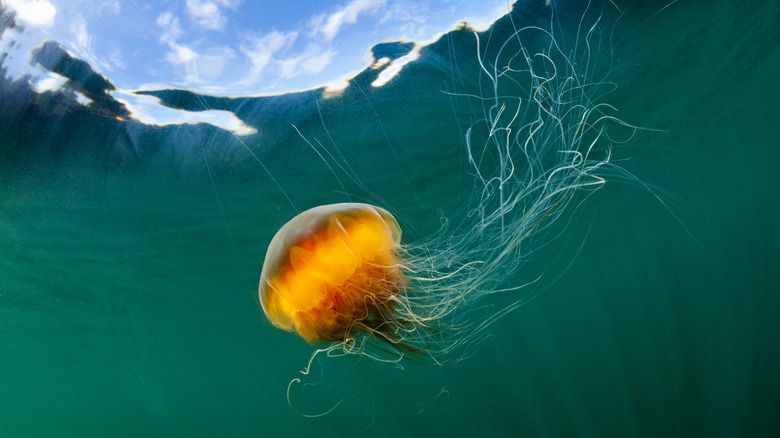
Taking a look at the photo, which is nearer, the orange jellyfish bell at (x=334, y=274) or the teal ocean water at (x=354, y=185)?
the orange jellyfish bell at (x=334, y=274)

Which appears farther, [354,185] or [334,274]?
[354,185]

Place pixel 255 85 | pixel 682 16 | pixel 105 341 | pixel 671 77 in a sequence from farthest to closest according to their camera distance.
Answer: pixel 105 341 < pixel 671 77 < pixel 682 16 < pixel 255 85

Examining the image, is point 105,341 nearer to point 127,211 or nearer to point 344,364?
point 127,211

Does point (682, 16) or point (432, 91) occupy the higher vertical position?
point (432, 91)

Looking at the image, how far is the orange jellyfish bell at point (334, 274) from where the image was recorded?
244cm

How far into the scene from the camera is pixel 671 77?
7.84m

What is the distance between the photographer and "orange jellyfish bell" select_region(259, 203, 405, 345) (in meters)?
2.44

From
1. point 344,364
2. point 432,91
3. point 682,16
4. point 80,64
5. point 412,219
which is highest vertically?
point 80,64

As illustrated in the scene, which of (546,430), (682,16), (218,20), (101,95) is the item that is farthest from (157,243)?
(546,430)

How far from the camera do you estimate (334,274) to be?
247 centimetres

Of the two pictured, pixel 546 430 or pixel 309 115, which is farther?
pixel 546 430

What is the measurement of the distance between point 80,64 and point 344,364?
92.6ft

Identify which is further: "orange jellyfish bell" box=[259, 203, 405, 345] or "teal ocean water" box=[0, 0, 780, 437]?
"teal ocean water" box=[0, 0, 780, 437]

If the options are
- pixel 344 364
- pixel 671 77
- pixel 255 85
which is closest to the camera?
pixel 255 85
